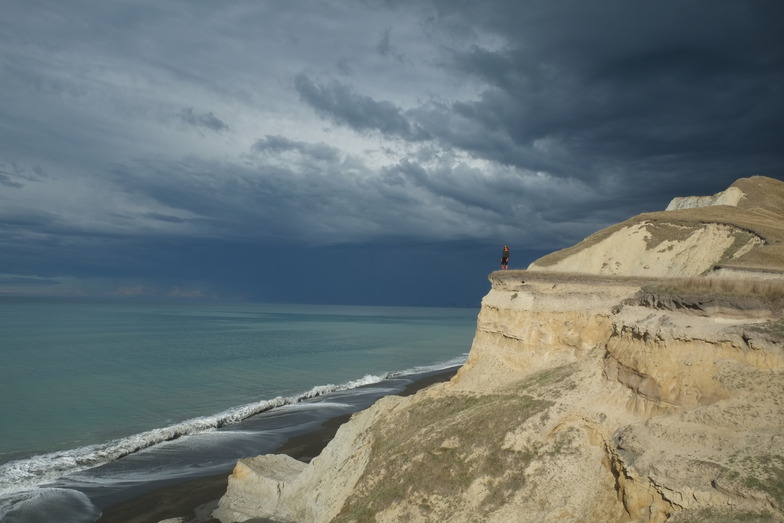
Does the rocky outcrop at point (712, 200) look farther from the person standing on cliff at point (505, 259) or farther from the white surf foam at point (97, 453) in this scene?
the white surf foam at point (97, 453)

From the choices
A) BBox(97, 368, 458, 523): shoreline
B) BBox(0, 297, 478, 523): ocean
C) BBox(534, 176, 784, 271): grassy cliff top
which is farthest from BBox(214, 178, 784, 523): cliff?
→ BBox(0, 297, 478, 523): ocean

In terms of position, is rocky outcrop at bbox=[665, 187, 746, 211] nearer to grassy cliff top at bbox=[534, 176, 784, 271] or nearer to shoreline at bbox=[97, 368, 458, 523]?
grassy cliff top at bbox=[534, 176, 784, 271]

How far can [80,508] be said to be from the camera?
20.6m

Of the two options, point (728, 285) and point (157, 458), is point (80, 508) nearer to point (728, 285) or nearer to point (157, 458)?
point (157, 458)

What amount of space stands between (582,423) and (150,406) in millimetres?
33603

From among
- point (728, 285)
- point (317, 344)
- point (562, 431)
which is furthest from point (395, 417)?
point (317, 344)

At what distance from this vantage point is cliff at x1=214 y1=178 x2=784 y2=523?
990cm

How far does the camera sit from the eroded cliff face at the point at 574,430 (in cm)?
982

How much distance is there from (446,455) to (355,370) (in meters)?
42.2

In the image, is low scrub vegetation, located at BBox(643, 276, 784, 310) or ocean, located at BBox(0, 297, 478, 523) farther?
ocean, located at BBox(0, 297, 478, 523)

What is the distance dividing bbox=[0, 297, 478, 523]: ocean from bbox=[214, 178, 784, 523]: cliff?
8.80 metres

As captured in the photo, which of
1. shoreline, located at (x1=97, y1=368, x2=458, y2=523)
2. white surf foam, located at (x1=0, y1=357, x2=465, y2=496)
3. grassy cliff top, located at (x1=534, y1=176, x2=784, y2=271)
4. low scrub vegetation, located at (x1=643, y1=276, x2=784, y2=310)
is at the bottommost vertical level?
shoreline, located at (x1=97, y1=368, x2=458, y2=523)

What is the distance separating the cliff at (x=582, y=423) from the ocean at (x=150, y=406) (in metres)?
8.80

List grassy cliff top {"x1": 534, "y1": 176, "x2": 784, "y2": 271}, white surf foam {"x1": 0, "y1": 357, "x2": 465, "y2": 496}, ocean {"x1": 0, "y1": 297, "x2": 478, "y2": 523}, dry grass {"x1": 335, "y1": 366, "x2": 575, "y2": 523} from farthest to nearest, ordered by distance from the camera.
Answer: ocean {"x1": 0, "y1": 297, "x2": 478, "y2": 523}, white surf foam {"x1": 0, "y1": 357, "x2": 465, "y2": 496}, grassy cliff top {"x1": 534, "y1": 176, "x2": 784, "y2": 271}, dry grass {"x1": 335, "y1": 366, "x2": 575, "y2": 523}
